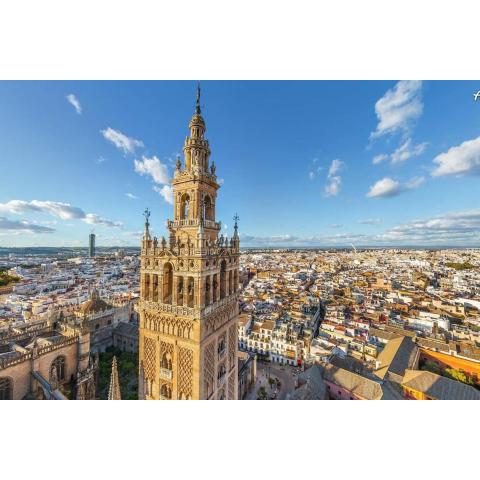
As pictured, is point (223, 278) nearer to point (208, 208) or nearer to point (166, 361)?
point (208, 208)

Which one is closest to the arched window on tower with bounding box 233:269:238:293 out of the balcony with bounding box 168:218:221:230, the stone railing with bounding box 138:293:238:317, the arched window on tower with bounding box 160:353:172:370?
the stone railing with bounding box 138:293:238:317

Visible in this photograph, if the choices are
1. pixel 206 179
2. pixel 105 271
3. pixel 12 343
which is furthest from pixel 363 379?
pixel 105 271

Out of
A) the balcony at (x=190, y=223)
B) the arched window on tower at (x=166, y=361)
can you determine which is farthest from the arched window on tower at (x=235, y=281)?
the arched window on tower at (x=166, y=361)

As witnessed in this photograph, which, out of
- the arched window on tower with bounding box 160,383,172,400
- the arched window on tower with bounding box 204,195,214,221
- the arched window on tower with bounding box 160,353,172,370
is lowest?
the arched window on tower with bounding box 160,383,172,400

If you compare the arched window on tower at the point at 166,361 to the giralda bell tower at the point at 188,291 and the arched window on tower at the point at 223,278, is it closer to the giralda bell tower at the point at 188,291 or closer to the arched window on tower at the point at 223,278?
the giralda bell tower at the point at 188,291

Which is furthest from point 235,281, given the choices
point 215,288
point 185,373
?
point 185,373

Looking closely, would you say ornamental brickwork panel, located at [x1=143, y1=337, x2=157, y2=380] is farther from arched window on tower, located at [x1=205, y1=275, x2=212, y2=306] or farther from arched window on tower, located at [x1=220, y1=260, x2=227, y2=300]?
arched window on tower, located at [x1=220, y1=260, x2=227, y2=300]

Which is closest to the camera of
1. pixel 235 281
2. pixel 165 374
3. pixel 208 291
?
pixel 208 291
